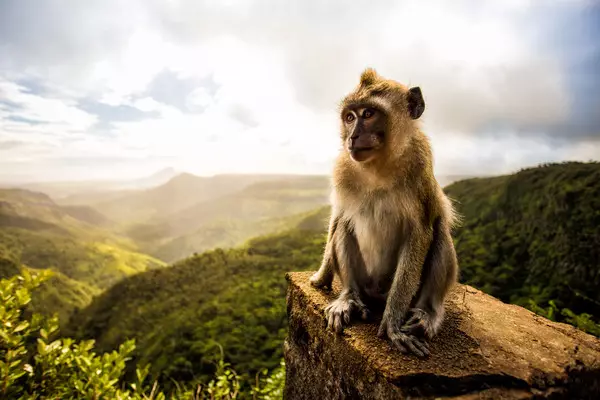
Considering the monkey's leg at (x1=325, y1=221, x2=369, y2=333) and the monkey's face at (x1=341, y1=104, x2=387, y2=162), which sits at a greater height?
the monkey's face at (x1=341, y1=104, x2=387, y2=162)

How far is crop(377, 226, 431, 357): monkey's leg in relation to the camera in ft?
8.76

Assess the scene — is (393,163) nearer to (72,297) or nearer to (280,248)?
(280,248)

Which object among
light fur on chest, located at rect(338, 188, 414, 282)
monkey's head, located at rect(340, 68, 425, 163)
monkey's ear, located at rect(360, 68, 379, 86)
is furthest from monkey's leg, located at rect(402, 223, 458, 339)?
monkey's ear, located at rect(360, 68, 379, 86)

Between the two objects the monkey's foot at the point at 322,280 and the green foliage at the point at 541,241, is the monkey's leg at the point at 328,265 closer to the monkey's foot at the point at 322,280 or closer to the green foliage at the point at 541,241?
the monkey's foot at the point at 322,280

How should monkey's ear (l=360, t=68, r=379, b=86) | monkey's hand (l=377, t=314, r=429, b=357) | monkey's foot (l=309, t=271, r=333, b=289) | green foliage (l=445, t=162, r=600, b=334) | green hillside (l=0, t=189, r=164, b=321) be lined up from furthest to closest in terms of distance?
green hillside (l=0, t=189, r=164, b=321) → green foliage (l=445, t=162, r=600, b=334) → monkey's foot (l=309, t=271, r=333, b=289) → monkey's ear (l=360, t=68, r=379, b=86) → monkey's hand (l=377, t=314, r=429, b=357)

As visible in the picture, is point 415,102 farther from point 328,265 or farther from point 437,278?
point 328,265

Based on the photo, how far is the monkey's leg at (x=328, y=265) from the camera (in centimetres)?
363

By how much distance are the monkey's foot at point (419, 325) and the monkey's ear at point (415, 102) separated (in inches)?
69.1

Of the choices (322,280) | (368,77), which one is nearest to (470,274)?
(322,280)

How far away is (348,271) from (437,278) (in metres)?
0.81

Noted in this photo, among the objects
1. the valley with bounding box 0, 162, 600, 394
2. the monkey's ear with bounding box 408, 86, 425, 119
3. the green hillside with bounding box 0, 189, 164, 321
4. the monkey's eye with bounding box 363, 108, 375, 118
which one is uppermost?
the monkey's ear with bounding box 408, 86, 425, 119

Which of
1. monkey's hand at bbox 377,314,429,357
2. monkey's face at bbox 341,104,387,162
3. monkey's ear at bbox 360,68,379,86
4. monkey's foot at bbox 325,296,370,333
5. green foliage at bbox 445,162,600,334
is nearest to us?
monkey's hand at bbox 377,314,429,357

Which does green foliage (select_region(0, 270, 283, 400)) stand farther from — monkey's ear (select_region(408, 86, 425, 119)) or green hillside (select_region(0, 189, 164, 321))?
green hillside (select_region(0, 189, 164, 321))

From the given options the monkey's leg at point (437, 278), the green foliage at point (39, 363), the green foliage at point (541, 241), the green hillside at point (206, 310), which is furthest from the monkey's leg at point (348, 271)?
the green foliage at point (541, 241)
